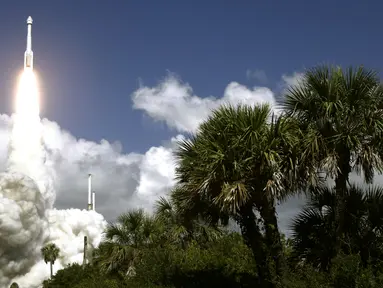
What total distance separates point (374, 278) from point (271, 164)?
155 inches

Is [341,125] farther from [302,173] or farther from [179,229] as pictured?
[179,229]

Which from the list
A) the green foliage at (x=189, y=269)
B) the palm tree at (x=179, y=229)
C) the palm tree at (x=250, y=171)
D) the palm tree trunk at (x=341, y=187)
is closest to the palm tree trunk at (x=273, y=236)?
the palm tree at (x=250, y=171)

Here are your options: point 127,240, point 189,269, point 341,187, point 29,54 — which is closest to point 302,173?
point 341,187

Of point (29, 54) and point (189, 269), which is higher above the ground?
point (29, 54)

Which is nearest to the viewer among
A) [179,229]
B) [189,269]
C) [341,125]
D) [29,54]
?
[341,125]

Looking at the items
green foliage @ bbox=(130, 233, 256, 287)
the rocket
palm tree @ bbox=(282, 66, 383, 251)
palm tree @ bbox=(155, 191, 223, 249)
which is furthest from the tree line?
the rocket

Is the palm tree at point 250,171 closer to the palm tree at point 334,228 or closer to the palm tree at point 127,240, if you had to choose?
the palm tree at point 334,228

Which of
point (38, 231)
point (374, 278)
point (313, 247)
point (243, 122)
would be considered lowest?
point (374, 278)

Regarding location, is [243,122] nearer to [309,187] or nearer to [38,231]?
[309,187]

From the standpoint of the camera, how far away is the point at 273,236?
16.6 meters

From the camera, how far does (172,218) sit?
29234 millimetres

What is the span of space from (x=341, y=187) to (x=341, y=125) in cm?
160

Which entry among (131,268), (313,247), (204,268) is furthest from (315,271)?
(131,268)

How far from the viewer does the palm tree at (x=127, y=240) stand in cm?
2844
